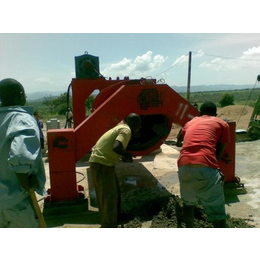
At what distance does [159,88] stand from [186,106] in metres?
0.58

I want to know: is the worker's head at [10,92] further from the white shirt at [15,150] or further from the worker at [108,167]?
the worker at [108,167]

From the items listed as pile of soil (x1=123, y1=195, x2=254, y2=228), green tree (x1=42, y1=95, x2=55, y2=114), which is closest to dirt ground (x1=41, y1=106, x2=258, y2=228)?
pile of soil (x1=123, y1=195, x2=254, y2=228)

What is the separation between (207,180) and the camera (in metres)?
2.79

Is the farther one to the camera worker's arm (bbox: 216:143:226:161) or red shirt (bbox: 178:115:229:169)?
worker's arm (bbox: 216:143:226:161)

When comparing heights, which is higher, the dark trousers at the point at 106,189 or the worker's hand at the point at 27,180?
Answer: the worker's hand at the point at 27,180

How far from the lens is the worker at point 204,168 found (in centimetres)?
279

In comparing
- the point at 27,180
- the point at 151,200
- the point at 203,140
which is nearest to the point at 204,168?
the point at 203,140

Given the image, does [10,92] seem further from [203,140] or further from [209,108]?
[209,108]

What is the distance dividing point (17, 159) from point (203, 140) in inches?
73.7

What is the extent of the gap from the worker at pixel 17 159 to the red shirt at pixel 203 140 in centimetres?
153

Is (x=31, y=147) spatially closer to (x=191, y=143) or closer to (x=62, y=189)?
(x=191, y=143)

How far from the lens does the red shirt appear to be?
9.20 feet

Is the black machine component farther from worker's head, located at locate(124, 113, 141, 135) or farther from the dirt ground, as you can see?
worker's head, located at locate(124, 113, 141, 135)

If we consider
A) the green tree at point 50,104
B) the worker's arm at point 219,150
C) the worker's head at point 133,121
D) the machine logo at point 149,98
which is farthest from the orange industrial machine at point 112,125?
the green tree at point 50,104
